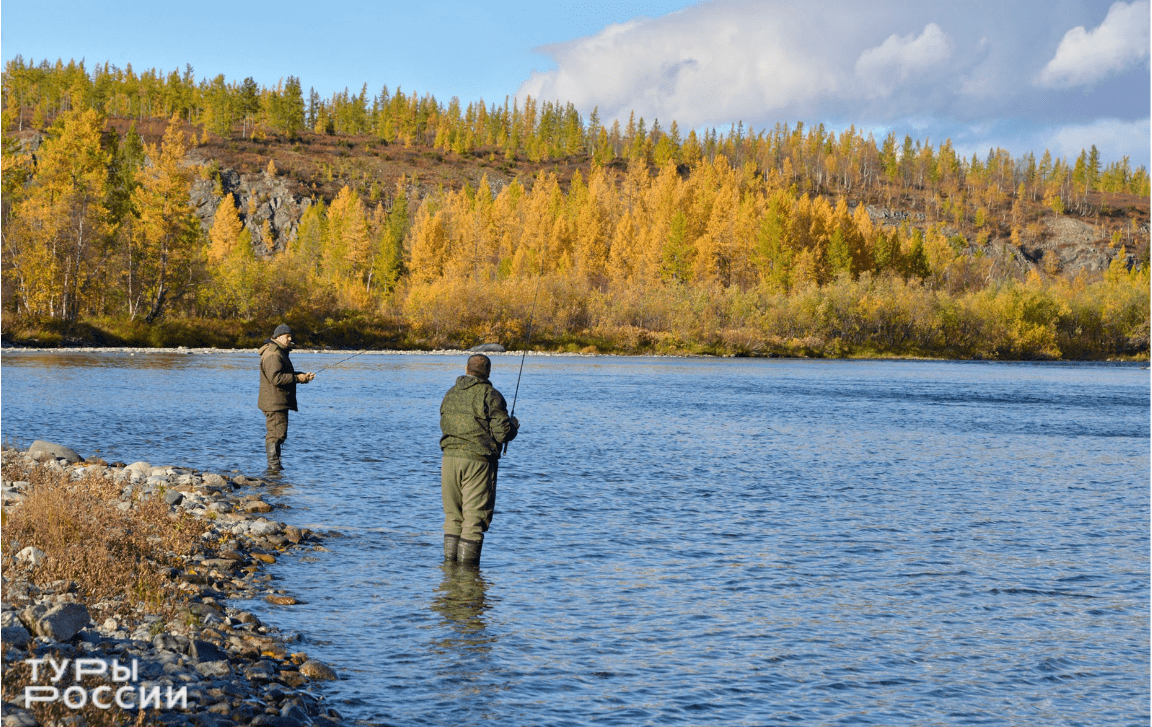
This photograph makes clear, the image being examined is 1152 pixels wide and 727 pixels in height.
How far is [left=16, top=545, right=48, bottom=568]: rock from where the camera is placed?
28.2ft

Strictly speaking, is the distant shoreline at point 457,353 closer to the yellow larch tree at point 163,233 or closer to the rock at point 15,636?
the yellow larch tree at point 163,233

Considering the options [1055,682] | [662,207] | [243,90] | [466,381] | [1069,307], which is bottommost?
[1055,682]

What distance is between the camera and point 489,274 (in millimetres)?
102188

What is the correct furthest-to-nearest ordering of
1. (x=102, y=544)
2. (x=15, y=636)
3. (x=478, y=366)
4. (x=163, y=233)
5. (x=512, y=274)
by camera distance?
(x=512, y=274), (x=163, y=233), (x=478, y=366), (x=102, y=544), (x=15, y=636)

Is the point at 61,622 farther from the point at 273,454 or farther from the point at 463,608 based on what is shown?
the point at 273,454

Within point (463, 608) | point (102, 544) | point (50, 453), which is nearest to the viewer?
point (102, 544)

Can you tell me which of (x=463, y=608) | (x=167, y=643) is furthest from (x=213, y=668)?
(x=463, y=608)

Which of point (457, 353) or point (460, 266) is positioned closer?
point (457, 353)

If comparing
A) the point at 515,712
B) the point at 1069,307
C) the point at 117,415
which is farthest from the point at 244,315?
the point at 1069,307

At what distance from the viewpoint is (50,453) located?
1609cm

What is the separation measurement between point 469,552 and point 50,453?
30.7 feet

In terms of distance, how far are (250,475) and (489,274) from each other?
86.1 m

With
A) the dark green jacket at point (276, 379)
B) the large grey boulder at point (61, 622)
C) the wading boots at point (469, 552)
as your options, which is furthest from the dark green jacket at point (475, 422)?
the dark green jacket at point (276, 379)

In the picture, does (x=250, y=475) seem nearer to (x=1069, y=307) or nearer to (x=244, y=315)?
(x=244, y=315)
